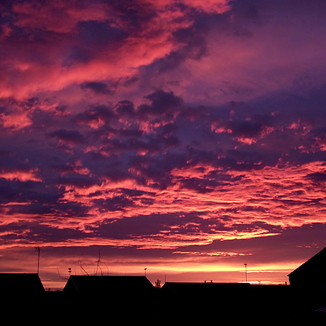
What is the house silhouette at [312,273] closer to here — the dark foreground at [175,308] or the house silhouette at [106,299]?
the dark foreground at [175,308]

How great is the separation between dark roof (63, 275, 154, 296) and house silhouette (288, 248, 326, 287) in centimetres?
2102

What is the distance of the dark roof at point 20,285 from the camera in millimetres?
59906

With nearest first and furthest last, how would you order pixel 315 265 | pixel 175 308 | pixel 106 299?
pixel 315 265 < pixel 106 299 < pixel 175 308

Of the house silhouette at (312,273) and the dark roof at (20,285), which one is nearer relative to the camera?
the house silhouette at (312,273)

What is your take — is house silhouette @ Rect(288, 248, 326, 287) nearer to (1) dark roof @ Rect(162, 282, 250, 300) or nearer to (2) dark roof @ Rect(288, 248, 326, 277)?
(2) dark roof @ Rect(288, 248, 326, 277)

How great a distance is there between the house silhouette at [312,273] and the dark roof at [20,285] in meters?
35.5

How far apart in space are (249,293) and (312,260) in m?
10.3

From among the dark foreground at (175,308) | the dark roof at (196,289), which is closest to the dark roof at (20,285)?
the dark foreground at (175,308)

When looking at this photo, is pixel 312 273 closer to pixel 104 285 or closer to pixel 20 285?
pixel 104 285

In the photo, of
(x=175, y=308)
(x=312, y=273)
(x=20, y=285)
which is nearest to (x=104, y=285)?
(x=175, y=308)

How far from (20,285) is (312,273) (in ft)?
129

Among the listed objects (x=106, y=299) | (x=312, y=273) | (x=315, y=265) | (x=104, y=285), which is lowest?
(x=106, y=299)

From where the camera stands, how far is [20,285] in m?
61.9

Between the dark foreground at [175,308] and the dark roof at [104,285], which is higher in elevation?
the dark roof at [104,285]
